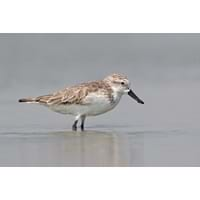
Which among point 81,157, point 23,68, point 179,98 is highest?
point 23,68

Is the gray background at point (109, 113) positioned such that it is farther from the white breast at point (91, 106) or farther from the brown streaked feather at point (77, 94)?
the brown streaked feather at point (77, 94)

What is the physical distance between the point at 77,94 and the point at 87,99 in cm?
15

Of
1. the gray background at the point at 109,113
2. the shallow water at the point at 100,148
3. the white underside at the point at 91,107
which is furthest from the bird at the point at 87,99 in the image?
the shallow water at the point at 100,148

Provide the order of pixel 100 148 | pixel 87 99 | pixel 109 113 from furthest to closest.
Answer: pixel 109 113 < pixel 87 99 < pixel 100 148

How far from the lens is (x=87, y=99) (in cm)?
1292

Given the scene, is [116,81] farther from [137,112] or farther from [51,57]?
[51,57]

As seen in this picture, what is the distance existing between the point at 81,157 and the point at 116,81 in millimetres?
2406

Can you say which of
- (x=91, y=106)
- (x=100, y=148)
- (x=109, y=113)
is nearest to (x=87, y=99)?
(x=91, y=106)

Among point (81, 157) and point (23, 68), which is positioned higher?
point (23, 68)

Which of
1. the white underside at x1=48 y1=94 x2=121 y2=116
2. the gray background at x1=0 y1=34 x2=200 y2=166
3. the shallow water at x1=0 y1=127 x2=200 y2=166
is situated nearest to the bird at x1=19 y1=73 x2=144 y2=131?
the white underside at x1=48 y1=94 x2=121 y2=116

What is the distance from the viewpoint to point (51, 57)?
18219 millimetres

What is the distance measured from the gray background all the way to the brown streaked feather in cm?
34

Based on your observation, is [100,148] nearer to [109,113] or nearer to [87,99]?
[87,99]

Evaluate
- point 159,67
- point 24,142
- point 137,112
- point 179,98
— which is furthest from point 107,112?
point 159,67
